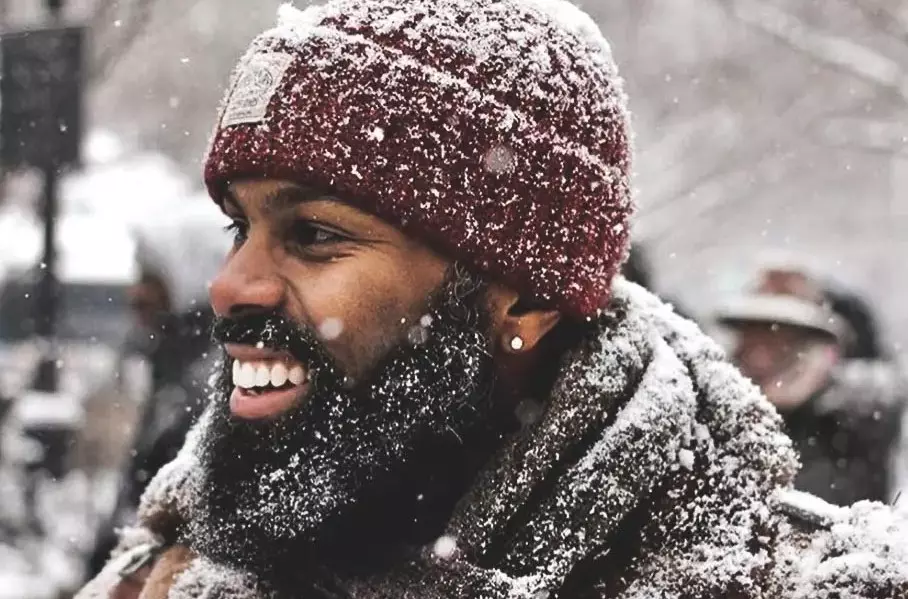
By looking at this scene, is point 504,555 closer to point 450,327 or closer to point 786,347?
point 450,327

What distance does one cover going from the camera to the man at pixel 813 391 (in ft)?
17.7

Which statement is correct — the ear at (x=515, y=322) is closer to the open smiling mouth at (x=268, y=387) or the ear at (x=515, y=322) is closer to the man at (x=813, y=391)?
the open smiling mouth at (x=268, y=387)

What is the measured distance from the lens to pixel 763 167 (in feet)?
78.3

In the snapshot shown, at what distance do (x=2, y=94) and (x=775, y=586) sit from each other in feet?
21.6

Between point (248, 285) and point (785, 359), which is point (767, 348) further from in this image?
point (248, 285)

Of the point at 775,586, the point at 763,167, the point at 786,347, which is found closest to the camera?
the point at 775,586

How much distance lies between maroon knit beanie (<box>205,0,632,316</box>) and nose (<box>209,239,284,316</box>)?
5.8 inches

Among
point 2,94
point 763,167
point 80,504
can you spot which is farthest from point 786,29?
point 2,94

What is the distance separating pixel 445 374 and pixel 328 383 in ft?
0.73

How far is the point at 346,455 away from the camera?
234 cm

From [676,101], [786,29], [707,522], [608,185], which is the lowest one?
[676,101]

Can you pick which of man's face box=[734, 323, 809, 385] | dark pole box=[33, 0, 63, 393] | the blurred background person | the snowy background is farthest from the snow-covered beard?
the snowy background

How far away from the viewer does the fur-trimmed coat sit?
7.28ft

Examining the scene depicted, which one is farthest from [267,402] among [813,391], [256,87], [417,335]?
[813,391]
